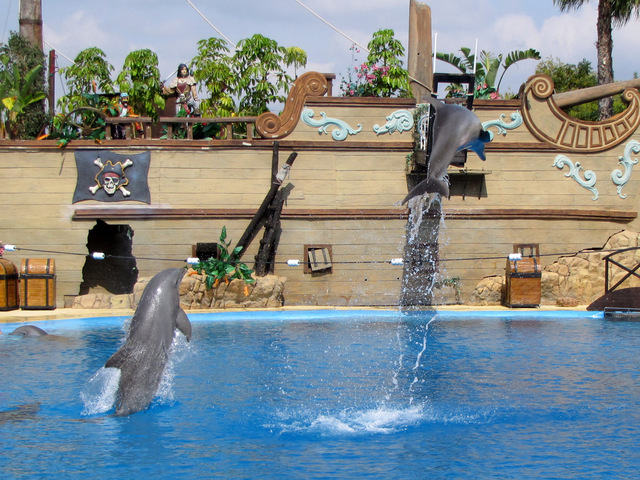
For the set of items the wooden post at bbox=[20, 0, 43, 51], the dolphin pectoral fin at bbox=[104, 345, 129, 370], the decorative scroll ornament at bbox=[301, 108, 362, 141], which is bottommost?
the dolphin pectoral fin at bbox=[104, 345, 129, 370]

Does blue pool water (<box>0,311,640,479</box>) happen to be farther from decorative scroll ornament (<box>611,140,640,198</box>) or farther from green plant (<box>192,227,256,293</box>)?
decorative scroll ornament (<box>611,140,640,198</box>)

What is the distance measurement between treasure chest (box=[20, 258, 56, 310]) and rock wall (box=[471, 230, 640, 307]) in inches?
328

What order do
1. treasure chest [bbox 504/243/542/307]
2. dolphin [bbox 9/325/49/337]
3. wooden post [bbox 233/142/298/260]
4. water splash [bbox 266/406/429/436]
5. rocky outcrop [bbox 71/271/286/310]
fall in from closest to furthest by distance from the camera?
water splash [bbox 266/406/429/436] < dolphin [bbox 9/325/49/337] < rocky outcrop [bbox 71/271/286/310] < treasure chest [bbox 504/243/542/307] < wooden post [bbox 233/142/298/260]

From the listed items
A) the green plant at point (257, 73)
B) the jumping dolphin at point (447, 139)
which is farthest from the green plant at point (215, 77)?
the jumping dolphin at point (447, 139)

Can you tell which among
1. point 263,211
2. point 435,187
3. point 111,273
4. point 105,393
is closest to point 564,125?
point 263,211

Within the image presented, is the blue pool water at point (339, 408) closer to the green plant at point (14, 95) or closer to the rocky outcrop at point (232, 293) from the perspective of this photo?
the rocky outcrop at point (232, 293)

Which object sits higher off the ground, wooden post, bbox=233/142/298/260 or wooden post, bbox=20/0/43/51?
wooden post, bbox=20/0/43/51

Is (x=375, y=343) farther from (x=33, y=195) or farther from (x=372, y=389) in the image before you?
(x=33, y=195)

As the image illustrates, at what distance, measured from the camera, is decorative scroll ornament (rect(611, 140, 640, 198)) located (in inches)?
661

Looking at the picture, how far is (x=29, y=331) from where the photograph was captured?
486 inches

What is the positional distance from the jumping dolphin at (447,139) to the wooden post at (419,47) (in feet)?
21.5

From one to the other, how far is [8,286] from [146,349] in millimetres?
8317

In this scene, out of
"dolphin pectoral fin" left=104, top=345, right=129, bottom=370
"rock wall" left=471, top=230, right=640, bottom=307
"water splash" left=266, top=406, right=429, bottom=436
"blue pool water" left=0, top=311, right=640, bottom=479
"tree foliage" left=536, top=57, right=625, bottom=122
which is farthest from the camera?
"tree foliage" left=536, top=57, right=625, bottom=122

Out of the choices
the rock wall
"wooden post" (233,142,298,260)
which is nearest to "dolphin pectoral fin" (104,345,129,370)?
"wooden post" (233,142,298,260)
